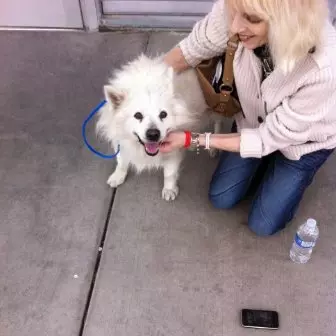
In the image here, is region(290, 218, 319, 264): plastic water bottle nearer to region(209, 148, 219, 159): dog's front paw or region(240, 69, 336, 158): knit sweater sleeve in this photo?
region(240, 69, 336, 158): knit sweater sleeve

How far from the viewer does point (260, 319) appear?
2.21 metres

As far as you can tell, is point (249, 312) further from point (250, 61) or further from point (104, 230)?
point (250, 61)

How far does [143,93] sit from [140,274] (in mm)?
928

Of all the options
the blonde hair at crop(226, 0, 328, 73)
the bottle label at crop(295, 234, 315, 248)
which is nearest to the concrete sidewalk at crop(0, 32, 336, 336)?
the bottle label at crop(295, 234, 315, 248)

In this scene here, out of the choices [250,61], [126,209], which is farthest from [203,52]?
[126,209]

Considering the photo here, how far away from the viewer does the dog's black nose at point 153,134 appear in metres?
2.22

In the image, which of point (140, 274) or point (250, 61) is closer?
point (250, 61)

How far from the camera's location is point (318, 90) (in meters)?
1.93

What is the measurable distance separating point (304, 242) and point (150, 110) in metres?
1.02

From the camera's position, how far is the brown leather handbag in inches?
93.0

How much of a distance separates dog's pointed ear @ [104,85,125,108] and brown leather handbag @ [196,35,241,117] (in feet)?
1.63

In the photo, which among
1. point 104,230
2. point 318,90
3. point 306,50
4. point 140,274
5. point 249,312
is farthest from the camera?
point 104,230

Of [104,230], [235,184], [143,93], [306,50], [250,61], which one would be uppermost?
[306,50]

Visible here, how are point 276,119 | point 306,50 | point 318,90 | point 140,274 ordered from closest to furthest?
1. point 306,50
2. point 318,90
3. point 276,119
4. point 140,274
